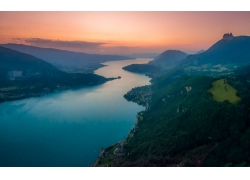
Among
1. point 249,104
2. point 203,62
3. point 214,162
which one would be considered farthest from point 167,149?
point 203,62

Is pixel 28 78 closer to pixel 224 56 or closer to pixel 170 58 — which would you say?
pixel 224 56

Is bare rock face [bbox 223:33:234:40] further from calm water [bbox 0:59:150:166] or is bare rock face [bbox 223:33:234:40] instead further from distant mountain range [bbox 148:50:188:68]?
calm water [bbox 0:59:150:166]

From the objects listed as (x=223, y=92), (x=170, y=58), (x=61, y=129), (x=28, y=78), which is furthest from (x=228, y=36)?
(x=61, y=129)

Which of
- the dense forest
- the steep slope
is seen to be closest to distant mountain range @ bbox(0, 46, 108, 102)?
the steep slope

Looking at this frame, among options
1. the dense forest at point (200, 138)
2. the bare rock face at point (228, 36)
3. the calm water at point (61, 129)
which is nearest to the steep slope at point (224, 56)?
the bare rock face at point (228, 36)

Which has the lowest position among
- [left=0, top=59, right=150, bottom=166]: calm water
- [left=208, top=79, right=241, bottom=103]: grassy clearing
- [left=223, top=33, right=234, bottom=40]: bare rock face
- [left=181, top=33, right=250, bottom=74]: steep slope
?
[left=0, top=59, right=150, bottom=166]: calm water
